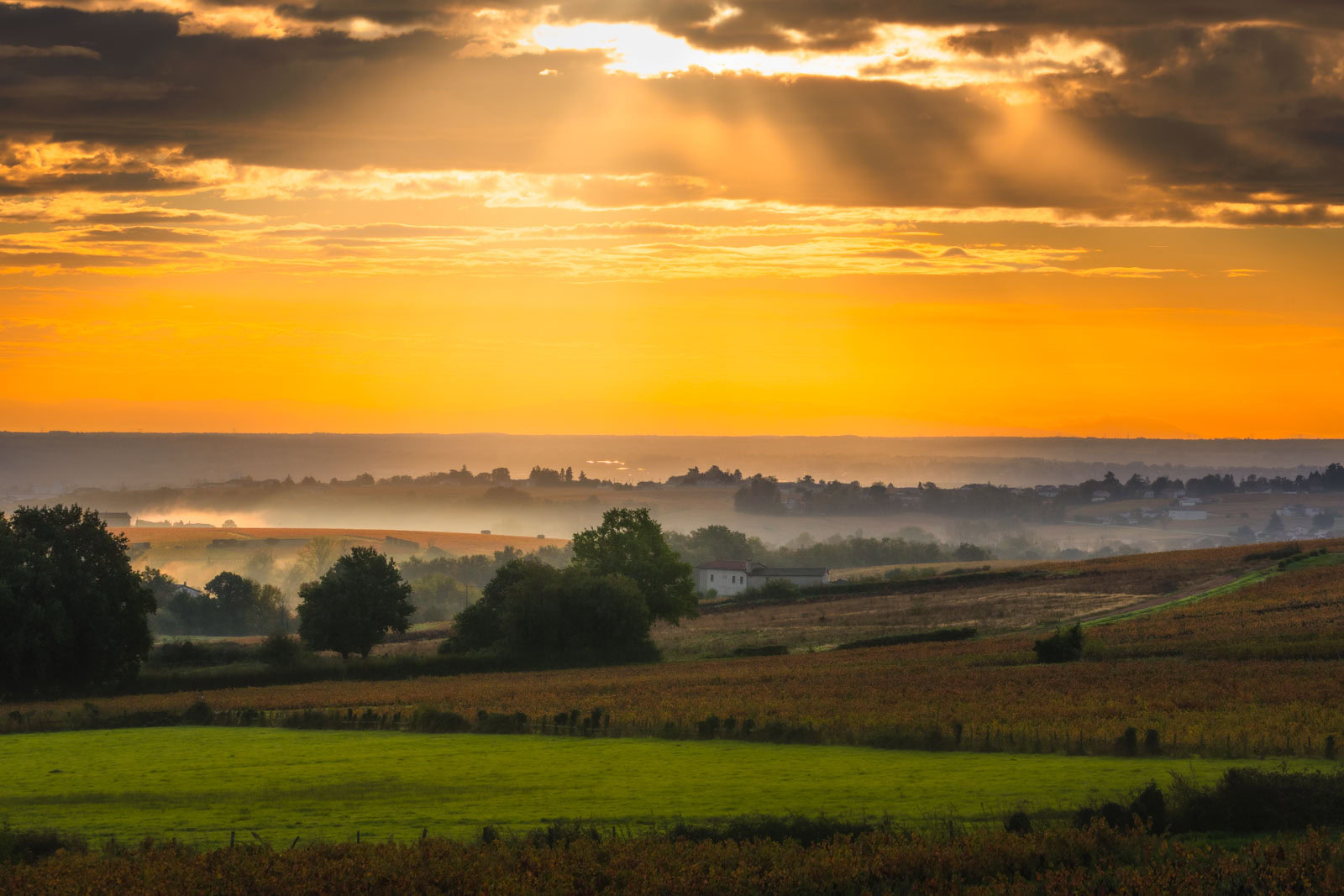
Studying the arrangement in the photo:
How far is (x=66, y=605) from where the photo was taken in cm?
7150

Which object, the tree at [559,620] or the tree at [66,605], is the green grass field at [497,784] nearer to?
the tree at [66,605]

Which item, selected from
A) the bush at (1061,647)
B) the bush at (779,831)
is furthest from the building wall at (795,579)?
the bush at (779,831)

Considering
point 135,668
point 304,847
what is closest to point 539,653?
point 135,668

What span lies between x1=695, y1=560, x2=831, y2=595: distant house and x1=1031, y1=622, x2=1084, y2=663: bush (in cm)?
10286

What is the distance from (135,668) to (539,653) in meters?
23.9

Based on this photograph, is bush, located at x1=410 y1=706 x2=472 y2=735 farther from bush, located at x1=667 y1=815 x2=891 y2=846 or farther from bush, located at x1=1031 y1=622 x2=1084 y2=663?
bush, located at x1=1031 y1=622 x2=1084 y2=663

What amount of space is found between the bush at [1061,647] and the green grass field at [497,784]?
25.1m

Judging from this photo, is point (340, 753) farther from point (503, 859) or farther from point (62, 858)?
point (503, 859)

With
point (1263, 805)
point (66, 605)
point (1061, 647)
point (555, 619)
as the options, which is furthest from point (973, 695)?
point (66, 605)

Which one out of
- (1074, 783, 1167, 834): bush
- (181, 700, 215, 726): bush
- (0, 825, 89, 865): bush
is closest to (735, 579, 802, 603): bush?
(181, 700, 215, 726): bush

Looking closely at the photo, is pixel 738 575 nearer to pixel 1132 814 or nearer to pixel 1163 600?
pixel 1163 600

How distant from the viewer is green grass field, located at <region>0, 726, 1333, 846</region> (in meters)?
30.7

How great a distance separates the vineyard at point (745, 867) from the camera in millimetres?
22297

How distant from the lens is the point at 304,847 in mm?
26922
